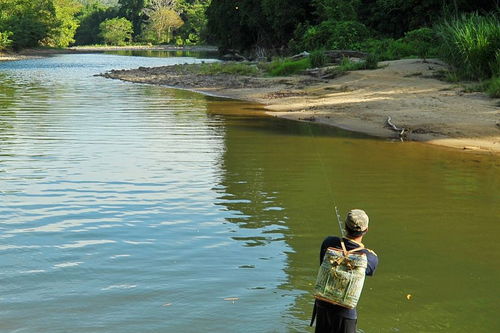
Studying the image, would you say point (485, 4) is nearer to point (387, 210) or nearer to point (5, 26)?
point (387, 210)

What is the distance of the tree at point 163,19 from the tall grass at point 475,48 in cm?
13211

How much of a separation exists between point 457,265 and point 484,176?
17.4 ft

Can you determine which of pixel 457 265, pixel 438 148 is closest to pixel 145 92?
pixel 438 148

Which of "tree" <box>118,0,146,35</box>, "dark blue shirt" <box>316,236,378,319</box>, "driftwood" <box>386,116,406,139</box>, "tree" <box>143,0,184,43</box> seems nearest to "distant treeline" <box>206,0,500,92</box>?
"driftwood" <box>386,116,406,139</box>

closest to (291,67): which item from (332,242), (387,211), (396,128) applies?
(396,128)

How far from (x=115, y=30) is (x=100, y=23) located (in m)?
10.5

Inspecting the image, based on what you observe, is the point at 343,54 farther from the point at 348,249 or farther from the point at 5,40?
the point at 5,40

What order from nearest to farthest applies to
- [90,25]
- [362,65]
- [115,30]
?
[362,65]
[115,30]
[90,25]

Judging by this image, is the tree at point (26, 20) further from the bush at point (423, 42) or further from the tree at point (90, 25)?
the bush at point (423, 42)

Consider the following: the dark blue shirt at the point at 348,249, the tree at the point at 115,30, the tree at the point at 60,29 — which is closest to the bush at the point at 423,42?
the dark blue shirt at the point at 348,249

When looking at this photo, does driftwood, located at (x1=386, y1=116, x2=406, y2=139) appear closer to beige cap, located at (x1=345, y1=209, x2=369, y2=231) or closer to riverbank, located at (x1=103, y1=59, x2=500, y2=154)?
riverbank, located at (x1=103, y1=59, x2=500, y2=154)

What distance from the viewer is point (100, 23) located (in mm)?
162375

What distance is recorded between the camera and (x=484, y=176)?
1235 cm

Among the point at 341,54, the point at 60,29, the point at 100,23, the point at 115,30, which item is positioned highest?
the point at 100,23
